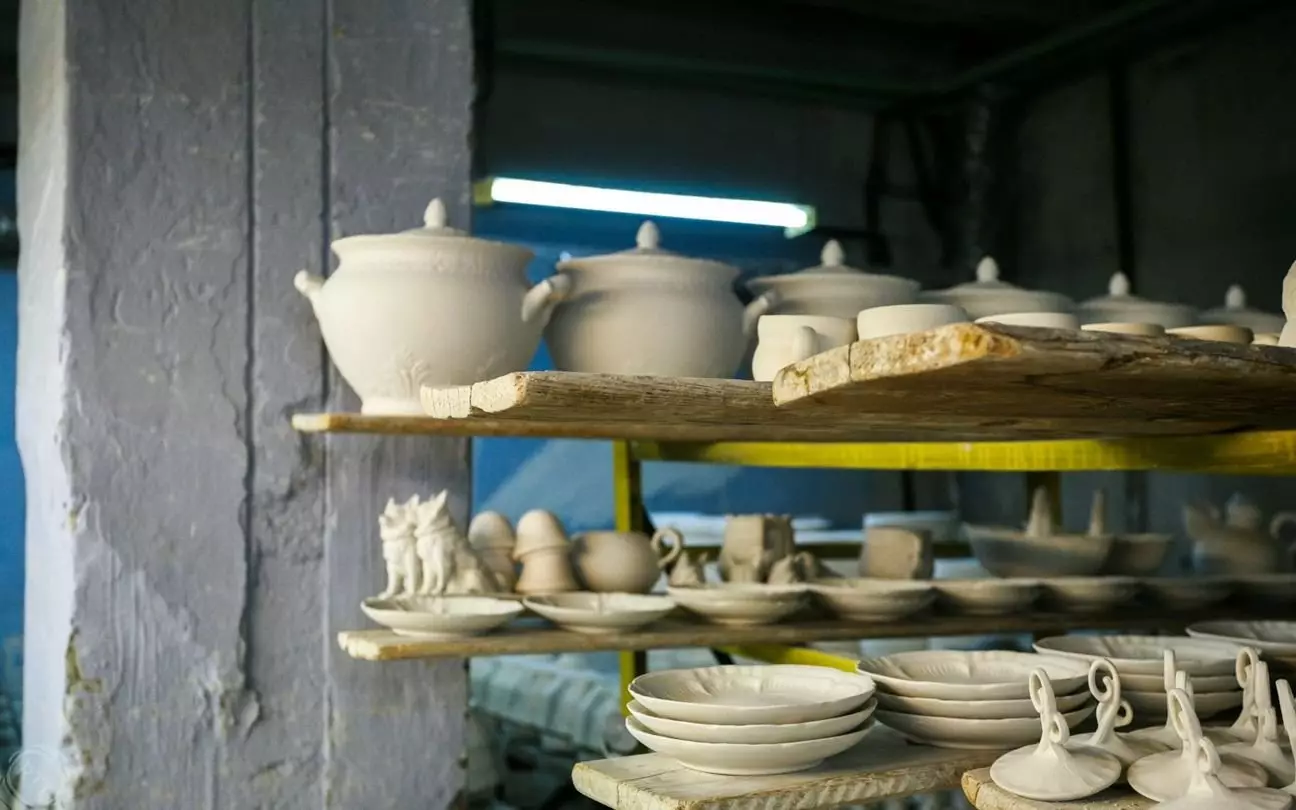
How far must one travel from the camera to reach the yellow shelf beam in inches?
66.5

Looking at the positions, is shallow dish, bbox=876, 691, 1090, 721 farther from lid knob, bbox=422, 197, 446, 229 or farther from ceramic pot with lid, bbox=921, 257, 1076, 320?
lid knob, bbox=422, 197, 446, 229

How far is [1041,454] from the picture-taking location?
2.08 m

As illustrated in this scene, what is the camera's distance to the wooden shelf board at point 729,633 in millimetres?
2018

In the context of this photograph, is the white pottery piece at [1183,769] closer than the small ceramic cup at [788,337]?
Yes

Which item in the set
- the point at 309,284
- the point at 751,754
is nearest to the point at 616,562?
the point at 309,284

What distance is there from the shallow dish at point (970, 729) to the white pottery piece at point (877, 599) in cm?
72

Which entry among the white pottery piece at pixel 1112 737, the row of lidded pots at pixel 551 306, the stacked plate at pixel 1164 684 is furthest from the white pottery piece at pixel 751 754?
the row of lidded pots at pixel 551 306

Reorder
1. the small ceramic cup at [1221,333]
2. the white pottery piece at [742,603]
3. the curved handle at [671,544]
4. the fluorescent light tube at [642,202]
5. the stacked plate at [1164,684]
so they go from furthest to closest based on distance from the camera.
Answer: the fluorescent light tube at [642,202]
the curved handle at [671,544]
the white pottery piece at [742,603]
the stacked plate at [1164,684]
the small ceramic cup at [1221,333]

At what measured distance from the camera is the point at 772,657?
265 centimetres

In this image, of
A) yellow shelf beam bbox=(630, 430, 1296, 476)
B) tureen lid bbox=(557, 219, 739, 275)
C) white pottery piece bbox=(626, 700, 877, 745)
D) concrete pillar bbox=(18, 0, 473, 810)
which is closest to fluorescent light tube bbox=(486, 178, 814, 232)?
yellow shelf beam bbox=(630, 430, 1296, 476)

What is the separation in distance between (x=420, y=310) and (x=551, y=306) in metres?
0.23

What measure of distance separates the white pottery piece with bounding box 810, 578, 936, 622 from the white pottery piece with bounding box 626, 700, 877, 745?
0.87 meters

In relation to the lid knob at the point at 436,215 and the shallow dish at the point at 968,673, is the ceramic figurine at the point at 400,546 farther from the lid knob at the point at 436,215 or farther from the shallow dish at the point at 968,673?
the shallow dish at the point at 968,673

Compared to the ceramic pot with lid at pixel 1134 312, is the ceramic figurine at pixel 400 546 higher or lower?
lower
